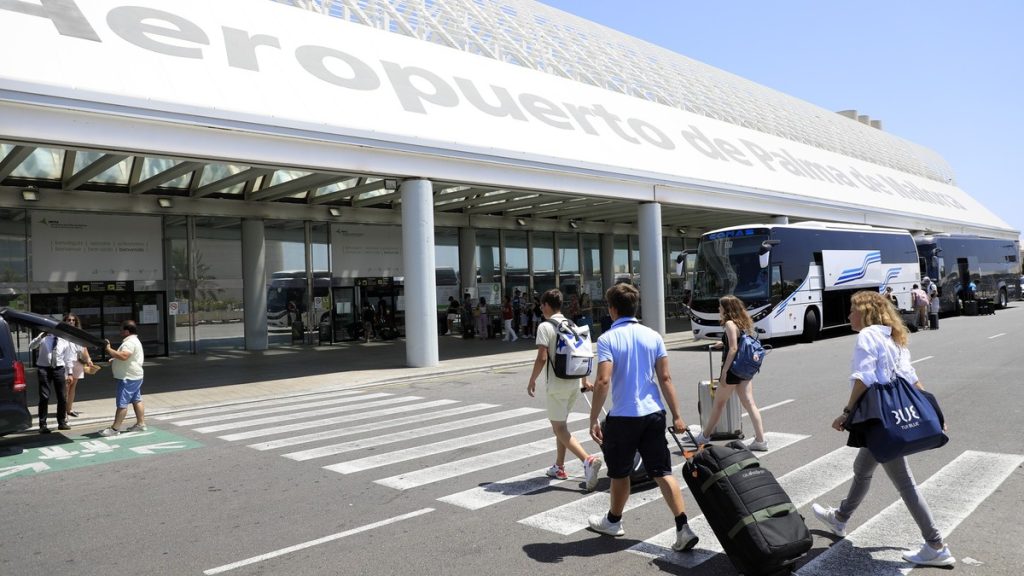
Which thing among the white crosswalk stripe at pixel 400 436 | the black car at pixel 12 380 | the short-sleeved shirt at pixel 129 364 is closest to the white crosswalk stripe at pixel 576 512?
the white crosswalk stripe at pixel 400 436

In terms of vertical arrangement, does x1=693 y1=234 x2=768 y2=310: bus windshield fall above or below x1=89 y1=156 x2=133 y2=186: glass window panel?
below

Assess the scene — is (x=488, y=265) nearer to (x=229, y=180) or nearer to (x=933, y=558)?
(x=229, y=180)

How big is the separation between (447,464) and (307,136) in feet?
33.4

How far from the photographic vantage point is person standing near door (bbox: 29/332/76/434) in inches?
424

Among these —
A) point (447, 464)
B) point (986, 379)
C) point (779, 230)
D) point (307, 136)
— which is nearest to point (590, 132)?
point (779, 230)

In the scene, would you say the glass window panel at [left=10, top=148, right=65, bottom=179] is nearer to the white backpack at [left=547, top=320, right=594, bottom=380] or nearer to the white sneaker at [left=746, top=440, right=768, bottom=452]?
the white backpack at [left=547, top=320, right=594, bottom=380]

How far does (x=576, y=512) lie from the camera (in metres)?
5.77

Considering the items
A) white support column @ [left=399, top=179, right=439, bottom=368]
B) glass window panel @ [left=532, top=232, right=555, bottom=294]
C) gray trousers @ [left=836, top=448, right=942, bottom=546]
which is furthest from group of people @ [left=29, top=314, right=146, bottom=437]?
glass window panel @ [left=532, top=232, right=555, bottom=294]

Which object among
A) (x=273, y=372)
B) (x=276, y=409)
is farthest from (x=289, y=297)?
Result: (x=276, y=409)

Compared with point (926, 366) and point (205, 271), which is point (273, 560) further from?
point (205, 271)

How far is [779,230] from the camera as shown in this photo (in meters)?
20.5

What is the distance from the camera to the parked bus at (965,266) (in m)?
31.9

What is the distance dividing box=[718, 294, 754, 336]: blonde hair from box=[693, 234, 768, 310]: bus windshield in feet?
41.5

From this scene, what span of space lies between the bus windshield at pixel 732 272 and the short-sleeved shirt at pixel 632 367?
15.9 metres
